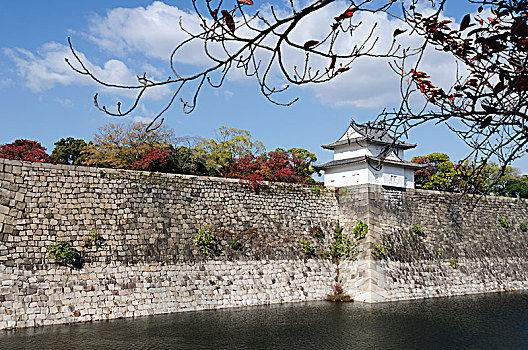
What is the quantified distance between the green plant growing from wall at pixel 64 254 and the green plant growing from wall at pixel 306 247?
7.52 m

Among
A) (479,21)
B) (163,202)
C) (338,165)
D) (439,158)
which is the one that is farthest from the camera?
(439,158)

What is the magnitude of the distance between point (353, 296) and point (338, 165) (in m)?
5.23

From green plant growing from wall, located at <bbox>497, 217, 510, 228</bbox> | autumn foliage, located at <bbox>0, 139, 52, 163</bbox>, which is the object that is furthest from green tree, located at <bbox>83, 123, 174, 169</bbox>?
green plant growing from wall, located at <bbox>497, 217, 510, 228</bbox>

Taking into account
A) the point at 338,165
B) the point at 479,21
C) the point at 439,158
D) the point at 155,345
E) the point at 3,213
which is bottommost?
the point at 155,345

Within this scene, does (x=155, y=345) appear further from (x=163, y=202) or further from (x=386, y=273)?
(x=386, y=273)

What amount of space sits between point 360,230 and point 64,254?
10.0 metres

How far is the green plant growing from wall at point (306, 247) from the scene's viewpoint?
53.3 ft

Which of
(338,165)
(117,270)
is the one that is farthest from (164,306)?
(338,165)

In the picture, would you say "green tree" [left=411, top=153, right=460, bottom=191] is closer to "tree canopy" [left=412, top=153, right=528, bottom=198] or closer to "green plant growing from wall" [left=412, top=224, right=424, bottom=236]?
"tree canopy" [left=412, top=153, right=528, bottom=198]

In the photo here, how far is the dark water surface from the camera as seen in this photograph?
381 inches

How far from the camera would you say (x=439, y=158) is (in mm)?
31453

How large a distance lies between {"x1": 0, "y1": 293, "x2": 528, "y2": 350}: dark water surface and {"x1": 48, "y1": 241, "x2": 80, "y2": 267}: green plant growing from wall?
158 centimetres

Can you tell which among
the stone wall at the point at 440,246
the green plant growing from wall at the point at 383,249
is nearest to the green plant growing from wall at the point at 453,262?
the stone wall at the point at 440,246

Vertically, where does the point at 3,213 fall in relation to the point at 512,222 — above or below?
below
